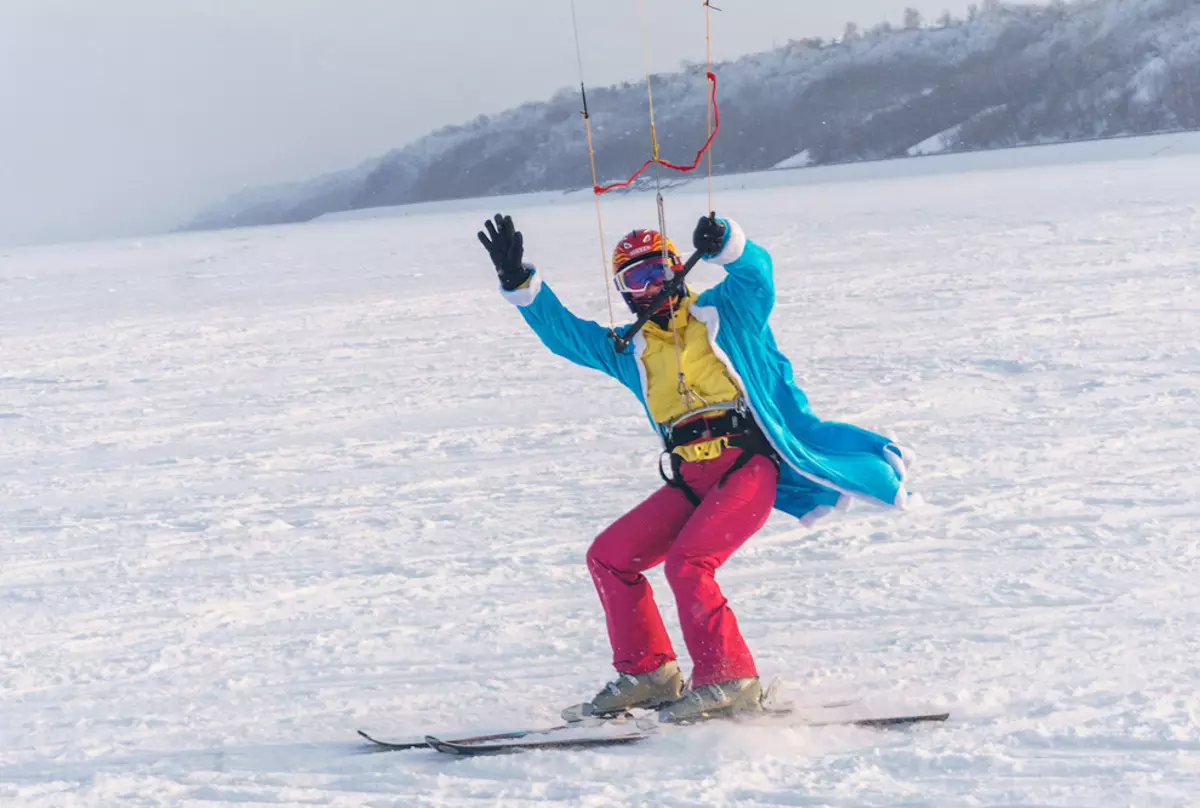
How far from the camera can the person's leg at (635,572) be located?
3.79 m

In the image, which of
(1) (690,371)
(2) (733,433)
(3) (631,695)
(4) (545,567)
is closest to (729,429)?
(2) (733,433)

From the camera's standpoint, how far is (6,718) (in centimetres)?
423

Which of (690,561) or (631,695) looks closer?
(690,561)

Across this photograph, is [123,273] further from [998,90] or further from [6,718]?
[998,90]

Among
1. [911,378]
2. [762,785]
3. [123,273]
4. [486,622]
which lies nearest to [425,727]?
[486,622]

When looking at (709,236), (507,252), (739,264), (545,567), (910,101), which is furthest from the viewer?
(910,101)

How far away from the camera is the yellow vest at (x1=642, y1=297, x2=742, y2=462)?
12.2 ft

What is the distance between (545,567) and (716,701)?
1.91 metres

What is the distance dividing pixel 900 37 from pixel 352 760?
12653cm

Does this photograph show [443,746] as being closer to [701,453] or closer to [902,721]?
[701,453]

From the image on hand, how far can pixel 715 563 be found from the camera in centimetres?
367

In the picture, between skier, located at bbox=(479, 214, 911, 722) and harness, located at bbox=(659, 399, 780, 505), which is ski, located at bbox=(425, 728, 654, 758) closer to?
skier, located at bbox=(479, 214, 911, 722)

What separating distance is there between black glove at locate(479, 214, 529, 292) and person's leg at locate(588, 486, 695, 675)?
0.83 m

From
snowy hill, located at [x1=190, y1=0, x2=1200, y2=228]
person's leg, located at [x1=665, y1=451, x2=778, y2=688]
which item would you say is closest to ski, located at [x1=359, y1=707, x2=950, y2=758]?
person's leg, located at [x1=665, y1=451, x2=778, y2=688]
